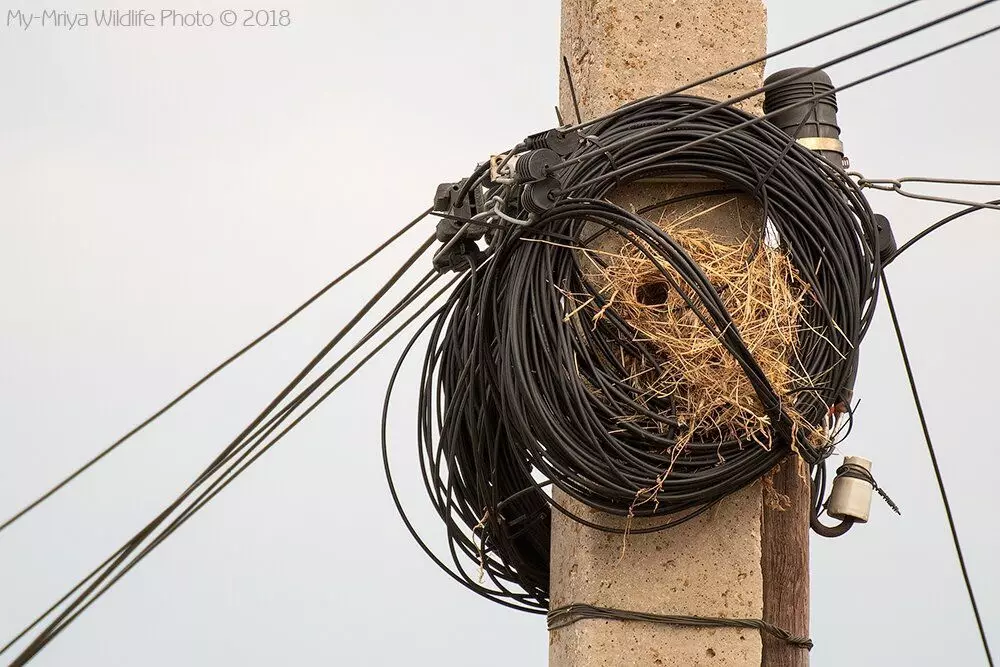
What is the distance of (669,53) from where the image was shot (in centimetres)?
514

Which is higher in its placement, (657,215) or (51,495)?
(657,215)

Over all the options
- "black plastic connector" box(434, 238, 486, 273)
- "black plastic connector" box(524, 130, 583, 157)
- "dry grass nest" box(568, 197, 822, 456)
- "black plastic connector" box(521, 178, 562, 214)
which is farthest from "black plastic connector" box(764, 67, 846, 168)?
"black plastic connector" box(434, 238, 486, 273)

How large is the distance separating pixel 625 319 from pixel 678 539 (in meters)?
0.72

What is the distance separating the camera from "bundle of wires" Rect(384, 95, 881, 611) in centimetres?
465

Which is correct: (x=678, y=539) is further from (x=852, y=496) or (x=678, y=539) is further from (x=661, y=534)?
(x=852, y=496)

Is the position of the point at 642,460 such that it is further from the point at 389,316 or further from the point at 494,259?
the point at 389,316

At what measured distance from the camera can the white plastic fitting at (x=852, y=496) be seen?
5207 mm

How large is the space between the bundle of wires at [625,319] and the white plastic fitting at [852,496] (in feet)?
1.13

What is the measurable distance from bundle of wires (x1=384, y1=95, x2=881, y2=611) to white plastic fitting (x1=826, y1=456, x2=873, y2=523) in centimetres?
34

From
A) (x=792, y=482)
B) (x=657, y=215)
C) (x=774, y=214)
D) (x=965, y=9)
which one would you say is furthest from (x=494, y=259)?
(x=965, y=9)

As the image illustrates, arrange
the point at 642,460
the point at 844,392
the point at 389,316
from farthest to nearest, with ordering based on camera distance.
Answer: the point at 389,316 < the point at 844,392 < the point at 642,460

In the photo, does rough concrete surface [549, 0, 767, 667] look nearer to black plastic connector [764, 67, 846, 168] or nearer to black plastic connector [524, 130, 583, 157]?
black plastic connector [764, 67, 846, 168]

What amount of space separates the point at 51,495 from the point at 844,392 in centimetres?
261

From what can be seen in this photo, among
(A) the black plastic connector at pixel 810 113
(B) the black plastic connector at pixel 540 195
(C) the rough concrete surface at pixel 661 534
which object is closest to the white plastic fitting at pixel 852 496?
(C) the rough concrete surface at pixel 661 534
